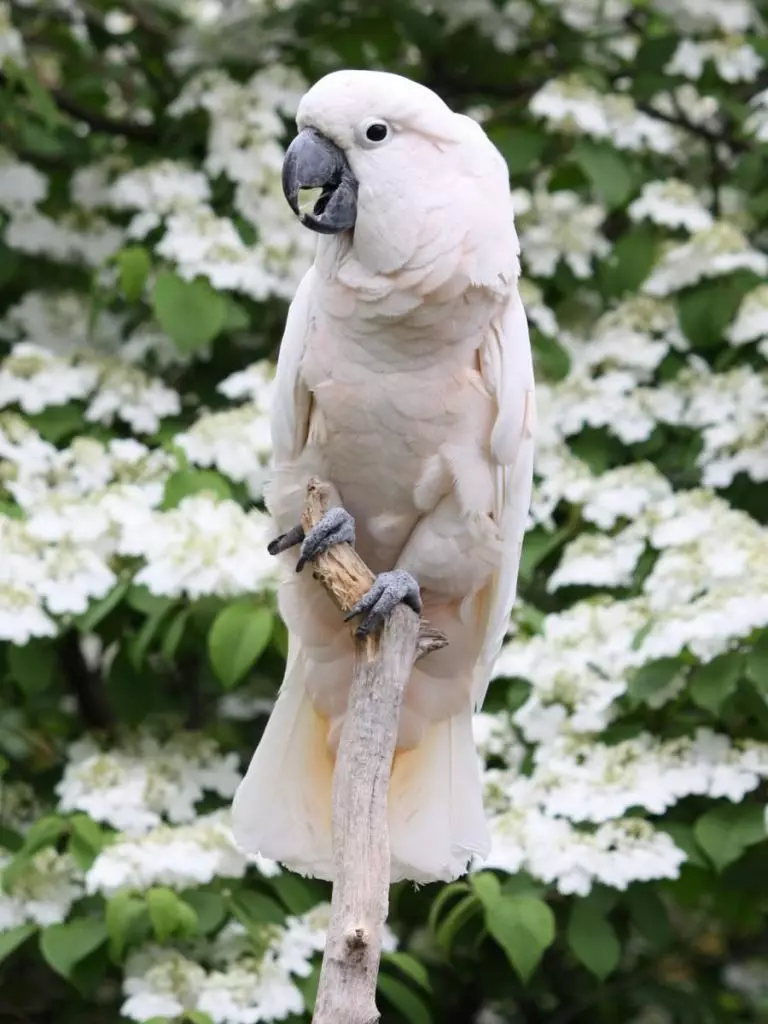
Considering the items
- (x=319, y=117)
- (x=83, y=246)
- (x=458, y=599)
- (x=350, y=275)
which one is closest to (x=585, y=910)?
(x=458, y=599)

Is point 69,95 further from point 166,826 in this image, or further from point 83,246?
point 166,826

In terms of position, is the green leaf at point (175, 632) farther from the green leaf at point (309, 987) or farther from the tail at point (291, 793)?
the green leaf at point (309, 987)

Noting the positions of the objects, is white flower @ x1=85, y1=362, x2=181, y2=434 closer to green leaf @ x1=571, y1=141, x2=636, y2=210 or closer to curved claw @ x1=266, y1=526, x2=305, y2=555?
green leaf @ x1=571, y1=141, x2=636, y2=210

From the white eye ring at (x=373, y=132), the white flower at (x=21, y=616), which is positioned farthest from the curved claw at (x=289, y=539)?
the white flower at (x=21, y=616)

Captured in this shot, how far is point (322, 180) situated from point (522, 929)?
1143mm

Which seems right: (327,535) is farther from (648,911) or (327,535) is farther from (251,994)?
(648,911)

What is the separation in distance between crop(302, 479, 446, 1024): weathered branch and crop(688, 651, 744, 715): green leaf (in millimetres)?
616

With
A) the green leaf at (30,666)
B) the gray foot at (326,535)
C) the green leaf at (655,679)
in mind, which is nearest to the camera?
the gray foot at (326,535)

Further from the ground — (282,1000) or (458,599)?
(458,599)

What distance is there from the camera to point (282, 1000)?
2451mm

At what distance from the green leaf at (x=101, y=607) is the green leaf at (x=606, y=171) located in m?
1.16

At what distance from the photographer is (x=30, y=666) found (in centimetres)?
267

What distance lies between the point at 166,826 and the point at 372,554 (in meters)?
0.66

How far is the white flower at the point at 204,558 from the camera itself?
2.58m
